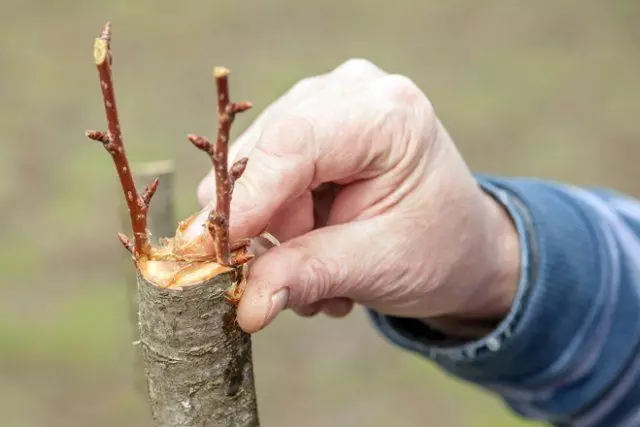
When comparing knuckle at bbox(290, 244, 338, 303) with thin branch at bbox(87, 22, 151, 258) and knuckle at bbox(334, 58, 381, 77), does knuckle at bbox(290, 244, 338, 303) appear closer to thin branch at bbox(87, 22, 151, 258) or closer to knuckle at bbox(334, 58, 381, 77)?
thin branch at bbox(87, 22, 151, 258)

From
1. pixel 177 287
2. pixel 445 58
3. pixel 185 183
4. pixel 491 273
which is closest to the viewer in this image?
pixel 177 287

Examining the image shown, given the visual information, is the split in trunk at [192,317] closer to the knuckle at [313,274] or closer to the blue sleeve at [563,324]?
the knuckle at [313,274]

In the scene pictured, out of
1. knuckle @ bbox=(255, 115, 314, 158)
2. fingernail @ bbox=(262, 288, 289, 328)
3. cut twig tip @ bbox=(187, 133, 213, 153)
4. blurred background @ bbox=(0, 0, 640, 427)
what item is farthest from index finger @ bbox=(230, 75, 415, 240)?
blurred background @ bbox=(0, 0, 640, 427)

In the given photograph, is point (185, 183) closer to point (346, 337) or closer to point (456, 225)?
point (346, 337)

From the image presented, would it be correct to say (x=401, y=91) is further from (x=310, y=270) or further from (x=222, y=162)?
(x=222, y=162)

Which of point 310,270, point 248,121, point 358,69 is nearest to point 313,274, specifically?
point 310,270

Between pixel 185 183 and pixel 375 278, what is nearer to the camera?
pixel 375 278

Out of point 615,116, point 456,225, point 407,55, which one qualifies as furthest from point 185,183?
point 456,225
